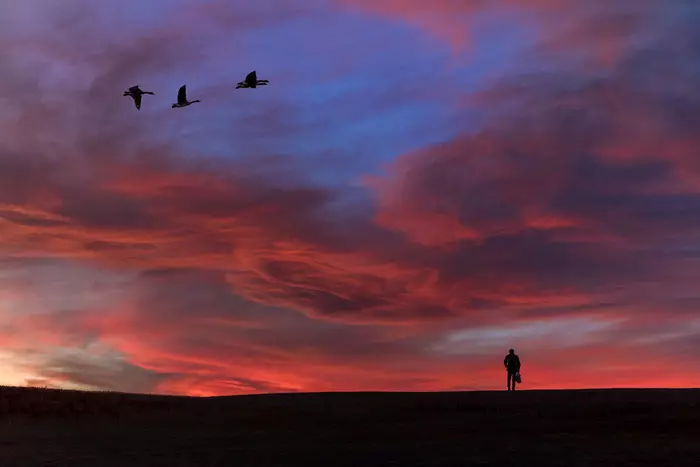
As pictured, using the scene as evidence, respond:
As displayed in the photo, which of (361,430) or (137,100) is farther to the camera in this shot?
(137,100)

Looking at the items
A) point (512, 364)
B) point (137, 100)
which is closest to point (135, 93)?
point (137, 100)

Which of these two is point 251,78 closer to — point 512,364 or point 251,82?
point 251,82

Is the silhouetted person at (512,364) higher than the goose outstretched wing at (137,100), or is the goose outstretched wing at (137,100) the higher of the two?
the goose outstretched wing at (137,100)

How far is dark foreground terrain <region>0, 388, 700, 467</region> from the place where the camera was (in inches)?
745

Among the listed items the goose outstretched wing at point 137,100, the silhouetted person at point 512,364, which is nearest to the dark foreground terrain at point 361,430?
the silhouetted person at point 512,364

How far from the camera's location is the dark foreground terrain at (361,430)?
745 inches

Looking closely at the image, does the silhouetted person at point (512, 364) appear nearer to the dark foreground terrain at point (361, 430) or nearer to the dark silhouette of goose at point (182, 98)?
the dark foreground terrain at point (361, 430)

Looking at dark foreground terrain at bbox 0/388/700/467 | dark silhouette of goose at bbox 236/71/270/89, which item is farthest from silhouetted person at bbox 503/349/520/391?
dark silhouette of goose at bbox 236/71/270/89

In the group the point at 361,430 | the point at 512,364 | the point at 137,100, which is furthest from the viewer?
the point at 512,364

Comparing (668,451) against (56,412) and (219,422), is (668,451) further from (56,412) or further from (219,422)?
(56,412)

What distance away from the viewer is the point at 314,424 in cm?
2591

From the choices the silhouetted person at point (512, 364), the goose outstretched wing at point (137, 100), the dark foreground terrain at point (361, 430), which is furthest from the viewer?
the silhouetted person at point (512, 364)

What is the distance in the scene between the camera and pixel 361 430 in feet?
78.8

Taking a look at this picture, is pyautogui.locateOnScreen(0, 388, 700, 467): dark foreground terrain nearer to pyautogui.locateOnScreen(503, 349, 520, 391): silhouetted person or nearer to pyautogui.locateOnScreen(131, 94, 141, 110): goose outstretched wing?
pyautogui.locateOnScreen(503, 349, 520, 391): silhouetted person
